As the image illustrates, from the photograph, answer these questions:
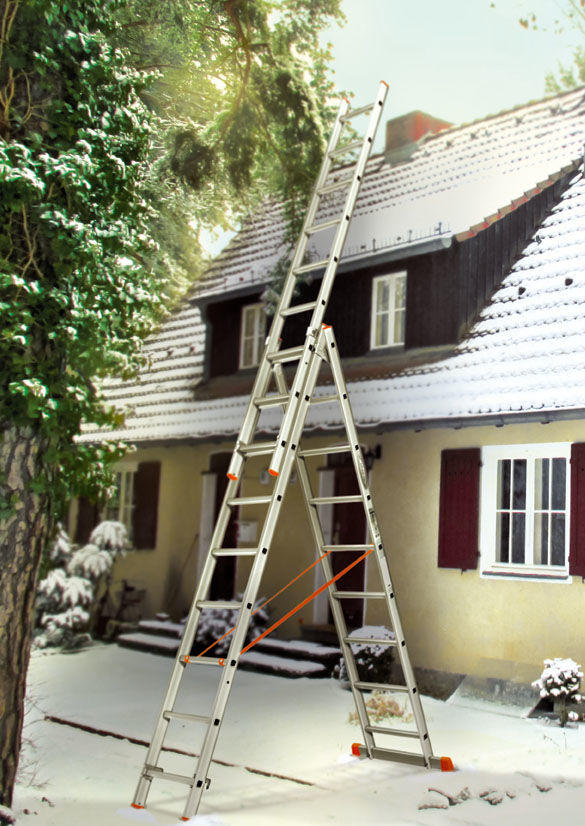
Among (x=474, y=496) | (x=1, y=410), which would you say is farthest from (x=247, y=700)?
(x=1, y=410)

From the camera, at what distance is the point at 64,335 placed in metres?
5.61

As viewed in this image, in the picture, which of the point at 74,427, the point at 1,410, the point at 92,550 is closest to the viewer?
the point at 1,410

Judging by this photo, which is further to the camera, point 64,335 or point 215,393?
point 215,393

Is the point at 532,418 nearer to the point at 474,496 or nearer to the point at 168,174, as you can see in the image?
the point at 474,496

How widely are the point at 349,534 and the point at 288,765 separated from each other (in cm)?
494

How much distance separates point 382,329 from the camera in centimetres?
1148

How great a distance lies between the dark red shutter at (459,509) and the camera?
9.57m

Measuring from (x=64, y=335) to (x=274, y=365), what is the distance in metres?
1.45

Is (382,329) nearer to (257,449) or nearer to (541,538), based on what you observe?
(541,538)

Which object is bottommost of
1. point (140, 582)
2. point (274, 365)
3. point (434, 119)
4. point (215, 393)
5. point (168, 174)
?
point (140, 582)

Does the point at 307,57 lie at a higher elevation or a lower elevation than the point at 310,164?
higher

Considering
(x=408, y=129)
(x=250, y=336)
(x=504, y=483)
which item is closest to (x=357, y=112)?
(x=504, y=483)

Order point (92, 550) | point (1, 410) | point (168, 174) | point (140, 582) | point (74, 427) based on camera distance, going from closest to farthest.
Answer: point (1, 410) < point (74, 427) < point (168, 174) < point (92, 550) < point (140, 582)

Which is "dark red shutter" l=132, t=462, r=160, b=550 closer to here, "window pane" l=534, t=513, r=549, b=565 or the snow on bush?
"window pane" l=534, t=513, r=549, b=565
